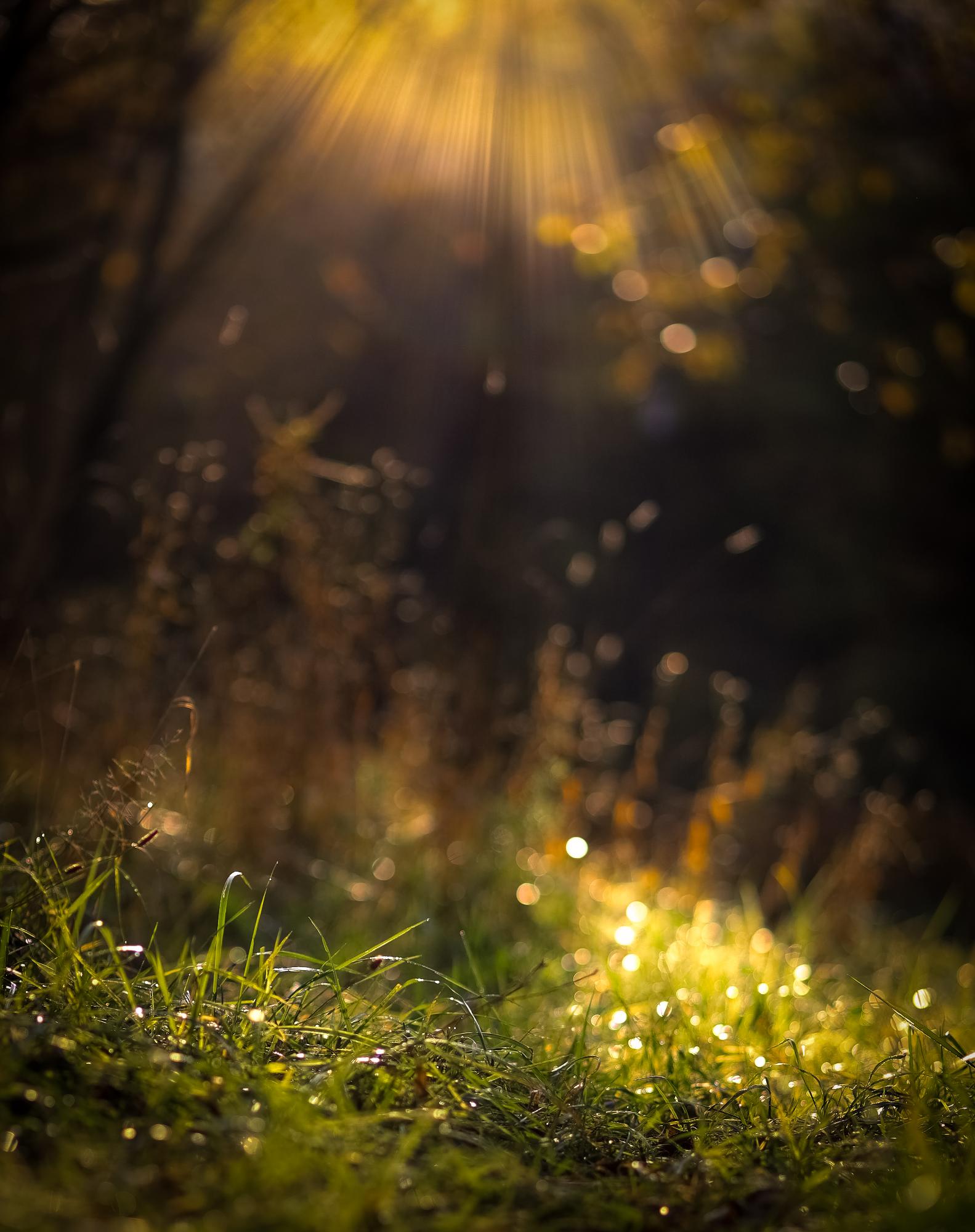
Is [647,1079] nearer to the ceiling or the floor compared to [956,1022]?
nearer to the ceiling

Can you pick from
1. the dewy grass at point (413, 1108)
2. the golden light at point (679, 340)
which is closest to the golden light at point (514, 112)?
the golden light at point (679, 340)

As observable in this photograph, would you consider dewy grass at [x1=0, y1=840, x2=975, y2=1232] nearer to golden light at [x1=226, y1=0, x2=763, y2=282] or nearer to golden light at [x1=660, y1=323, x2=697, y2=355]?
golden light at [x1=226, y1=0, x2=763, y2=282]

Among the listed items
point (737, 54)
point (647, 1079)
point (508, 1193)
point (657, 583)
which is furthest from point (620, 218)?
point (657, 583)

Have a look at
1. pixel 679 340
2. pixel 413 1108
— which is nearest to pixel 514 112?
pixel 679 340

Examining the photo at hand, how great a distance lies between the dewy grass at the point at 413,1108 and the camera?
117 cm

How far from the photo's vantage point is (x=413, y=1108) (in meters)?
1.50

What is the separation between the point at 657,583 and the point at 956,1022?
8.02m

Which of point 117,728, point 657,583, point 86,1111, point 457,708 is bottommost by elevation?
point 657,583

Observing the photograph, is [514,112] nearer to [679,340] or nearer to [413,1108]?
[679,340]

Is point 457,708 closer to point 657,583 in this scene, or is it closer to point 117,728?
point 117,728

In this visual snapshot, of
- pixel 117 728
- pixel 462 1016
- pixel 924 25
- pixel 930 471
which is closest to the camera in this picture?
pixel 462 1016

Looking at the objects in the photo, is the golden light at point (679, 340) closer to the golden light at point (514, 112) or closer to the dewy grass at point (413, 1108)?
the golden light at point (514, 112)

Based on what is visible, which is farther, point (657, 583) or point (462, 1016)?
point (657, 583)

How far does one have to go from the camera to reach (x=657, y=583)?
10352mm
